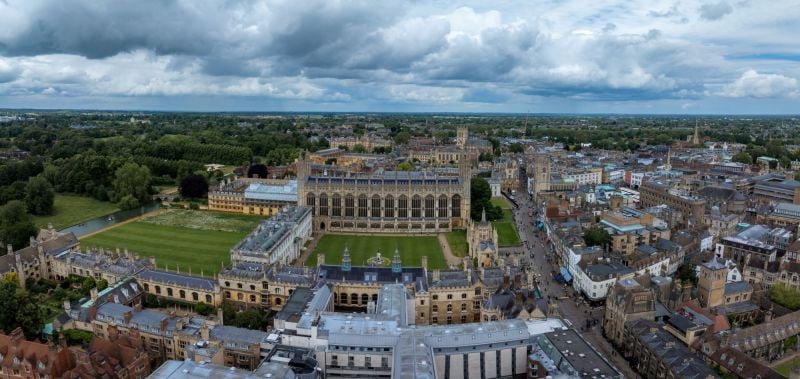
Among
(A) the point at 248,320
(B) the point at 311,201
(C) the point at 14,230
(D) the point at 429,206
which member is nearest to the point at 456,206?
(D) the point at 429,206

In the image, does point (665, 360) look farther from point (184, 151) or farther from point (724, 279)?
point (184, 151)

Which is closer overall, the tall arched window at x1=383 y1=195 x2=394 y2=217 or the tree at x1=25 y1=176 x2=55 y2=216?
the tall arched window at x1=383 y1=195 x2=394 y2=217

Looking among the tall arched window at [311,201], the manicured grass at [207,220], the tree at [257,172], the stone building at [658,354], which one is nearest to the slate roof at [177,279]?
the manicured grass at [207,220]

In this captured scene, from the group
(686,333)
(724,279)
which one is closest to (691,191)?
(724,279)

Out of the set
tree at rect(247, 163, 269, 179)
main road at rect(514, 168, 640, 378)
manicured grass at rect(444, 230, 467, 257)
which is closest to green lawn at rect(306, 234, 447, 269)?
manicured grass at rect(444, 230, 467, 257)

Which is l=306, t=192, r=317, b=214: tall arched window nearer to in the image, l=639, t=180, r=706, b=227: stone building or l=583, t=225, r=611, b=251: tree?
l=583, t=225, r=611, b=251: tree

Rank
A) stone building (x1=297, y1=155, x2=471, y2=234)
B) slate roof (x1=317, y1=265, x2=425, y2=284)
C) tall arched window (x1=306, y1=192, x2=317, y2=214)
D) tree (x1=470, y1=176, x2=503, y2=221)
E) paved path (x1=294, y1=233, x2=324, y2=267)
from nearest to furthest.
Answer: slate roof (x1=317, y1=265, x2=425, y2=284) → paved path (x1=294, y1=233, x2=324, y2=267) → stone building (x1=297, y1=155, x2=471, y2=234) → tall arched window (x1=306, y1=192, x2=317, y2=214) → tree (x1=470, y1=176, x2=503, y2=221)
